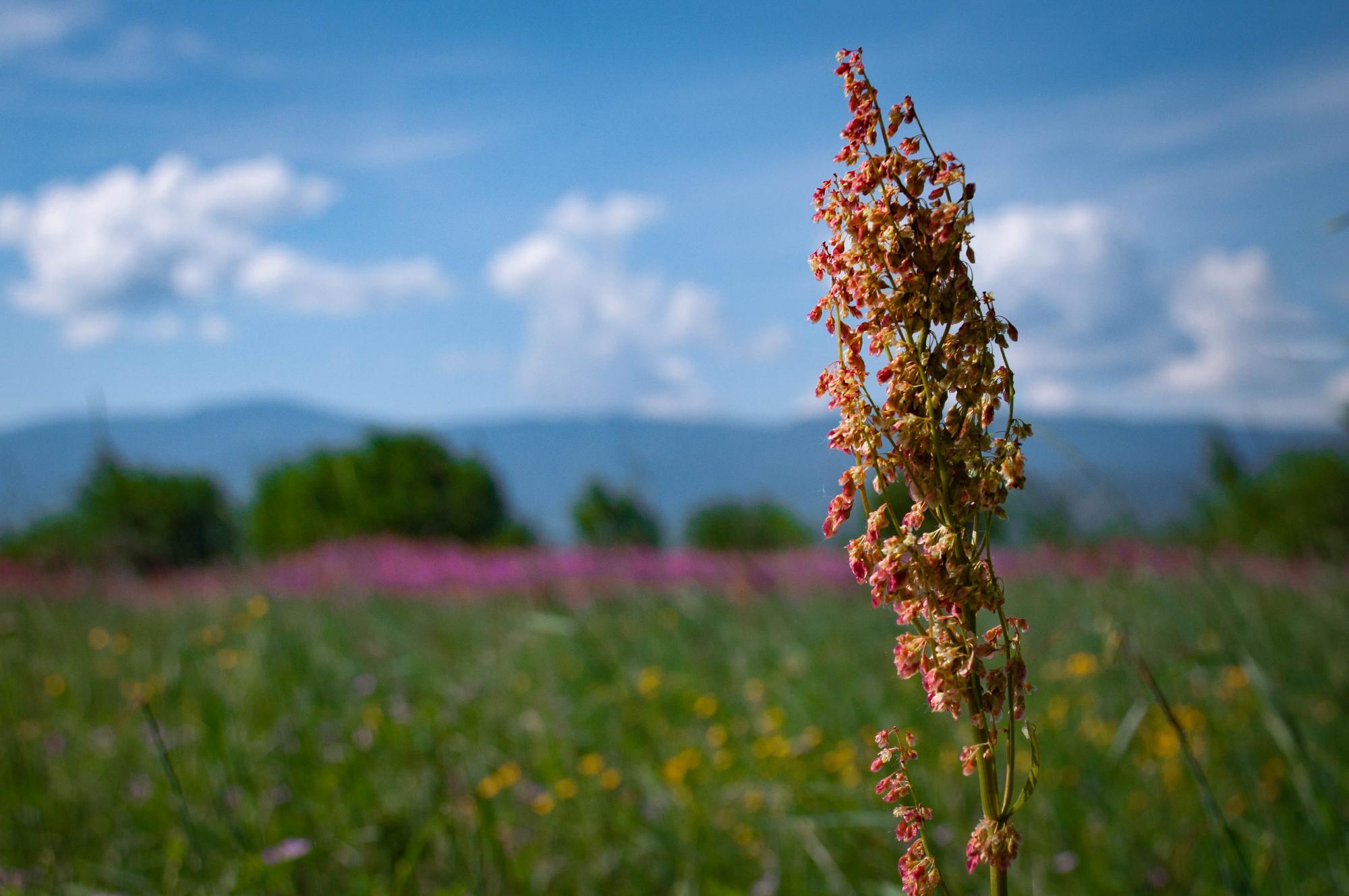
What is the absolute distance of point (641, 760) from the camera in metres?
3.62

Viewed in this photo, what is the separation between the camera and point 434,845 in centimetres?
295

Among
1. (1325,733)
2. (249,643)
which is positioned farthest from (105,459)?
(1325,733)

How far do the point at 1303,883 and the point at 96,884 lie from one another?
3.32 metres

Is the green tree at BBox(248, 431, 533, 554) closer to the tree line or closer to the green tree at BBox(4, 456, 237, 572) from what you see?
the tree line

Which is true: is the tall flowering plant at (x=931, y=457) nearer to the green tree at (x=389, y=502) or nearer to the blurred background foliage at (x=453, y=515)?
the blurred background foliage at (x=453, y=515)

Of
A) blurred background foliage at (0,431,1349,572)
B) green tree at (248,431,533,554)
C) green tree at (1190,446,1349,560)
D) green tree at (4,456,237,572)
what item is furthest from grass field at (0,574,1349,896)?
green tree at (248,431,533,554)

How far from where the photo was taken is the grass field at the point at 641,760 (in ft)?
8.91

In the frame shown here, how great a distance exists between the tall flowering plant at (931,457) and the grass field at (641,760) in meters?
0.86

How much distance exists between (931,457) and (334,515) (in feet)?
63.1

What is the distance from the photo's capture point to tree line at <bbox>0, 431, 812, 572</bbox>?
18.9ft

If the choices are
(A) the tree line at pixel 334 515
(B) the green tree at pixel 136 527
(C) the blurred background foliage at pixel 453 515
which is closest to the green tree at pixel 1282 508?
(C) the blurred background foliage at pixel 453 515

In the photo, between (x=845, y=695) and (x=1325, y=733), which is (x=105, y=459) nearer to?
(x=845, y=695)

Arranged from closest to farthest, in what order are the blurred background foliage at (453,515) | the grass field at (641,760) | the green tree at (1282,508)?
the grass field at (641,760) → the green tree at (1282,508) → the blurred background foliage at (453,515)

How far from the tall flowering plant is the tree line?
3.15 meters
